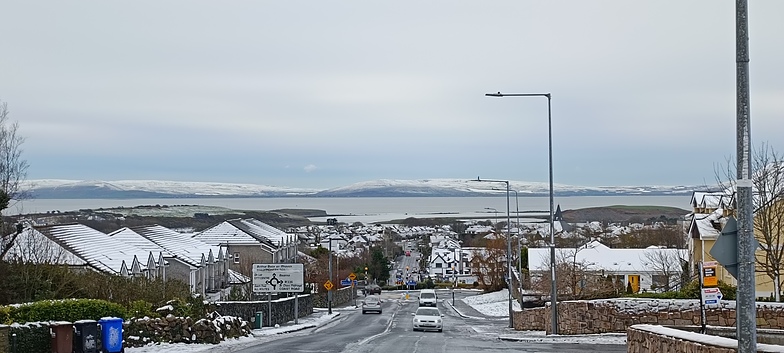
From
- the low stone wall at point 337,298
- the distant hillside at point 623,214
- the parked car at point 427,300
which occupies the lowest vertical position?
the low stone wall at point 337,298

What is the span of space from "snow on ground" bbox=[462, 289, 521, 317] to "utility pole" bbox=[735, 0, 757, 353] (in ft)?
148

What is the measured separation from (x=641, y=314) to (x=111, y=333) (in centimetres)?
1688

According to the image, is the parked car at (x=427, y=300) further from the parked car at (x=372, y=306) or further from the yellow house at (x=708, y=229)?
the yellow house at (x=708, y=229)

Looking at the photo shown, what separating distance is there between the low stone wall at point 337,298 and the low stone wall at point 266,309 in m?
13.3

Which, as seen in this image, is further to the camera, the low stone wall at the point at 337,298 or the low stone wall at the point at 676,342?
the low stone wall at the point at 337,298

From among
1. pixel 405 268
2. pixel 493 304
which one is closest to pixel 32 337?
pixel 493 304

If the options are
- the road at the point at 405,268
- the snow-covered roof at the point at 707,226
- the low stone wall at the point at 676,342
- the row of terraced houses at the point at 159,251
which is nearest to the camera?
the low stone wall at the point at 676,342

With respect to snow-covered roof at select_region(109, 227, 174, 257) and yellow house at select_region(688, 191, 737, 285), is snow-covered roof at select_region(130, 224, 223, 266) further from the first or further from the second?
yellow house at select_region(688, 191, 737, 285)

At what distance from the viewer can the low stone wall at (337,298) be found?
2662 inches

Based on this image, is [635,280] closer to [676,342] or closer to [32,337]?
[676,342]

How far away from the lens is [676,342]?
15195 millimetres

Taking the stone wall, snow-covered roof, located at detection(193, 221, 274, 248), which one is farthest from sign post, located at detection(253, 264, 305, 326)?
snow-covered roof, located at detection(193, 221, 274, 248)

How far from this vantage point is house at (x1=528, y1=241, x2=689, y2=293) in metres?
62.6

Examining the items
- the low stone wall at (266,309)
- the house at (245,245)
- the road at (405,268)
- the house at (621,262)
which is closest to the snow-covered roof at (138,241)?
the low stone wall at (266,309)
